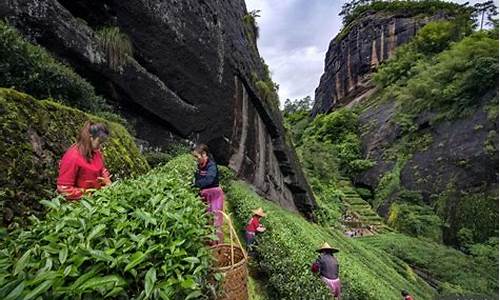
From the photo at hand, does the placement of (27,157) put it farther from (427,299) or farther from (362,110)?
(362,110)

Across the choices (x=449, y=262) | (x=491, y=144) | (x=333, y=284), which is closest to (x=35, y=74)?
(x=333, y=284)

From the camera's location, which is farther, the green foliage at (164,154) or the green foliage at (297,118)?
the green foliage at (297,118)

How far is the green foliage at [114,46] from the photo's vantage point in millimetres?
8836

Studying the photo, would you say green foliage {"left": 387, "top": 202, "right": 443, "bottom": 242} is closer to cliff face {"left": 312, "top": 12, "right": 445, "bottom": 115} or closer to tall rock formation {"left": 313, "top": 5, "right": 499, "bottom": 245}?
tall rock formation {"left": 313, "top": 5, "right": 499, "bottom": 245}

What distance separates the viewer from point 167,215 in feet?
5.94

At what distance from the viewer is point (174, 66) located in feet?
34.7

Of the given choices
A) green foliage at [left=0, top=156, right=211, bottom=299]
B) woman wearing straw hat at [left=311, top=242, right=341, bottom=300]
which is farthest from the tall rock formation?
green foliage at [left=0, top=156, right=211, bottom=299]

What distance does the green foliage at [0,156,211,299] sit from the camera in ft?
3.89

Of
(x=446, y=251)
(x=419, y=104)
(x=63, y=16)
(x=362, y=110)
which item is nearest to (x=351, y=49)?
(x=362, y=110)

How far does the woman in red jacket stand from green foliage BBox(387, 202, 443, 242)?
963 inches

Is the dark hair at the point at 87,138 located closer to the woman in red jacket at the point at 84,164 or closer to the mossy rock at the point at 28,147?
the woman in red jacket at the point at 84,164

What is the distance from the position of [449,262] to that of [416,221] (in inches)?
248

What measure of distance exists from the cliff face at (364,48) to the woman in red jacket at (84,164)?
45.8 m

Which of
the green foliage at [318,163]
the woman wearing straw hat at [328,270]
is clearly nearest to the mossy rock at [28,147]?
the woman wearing straw hat at [328,270]
